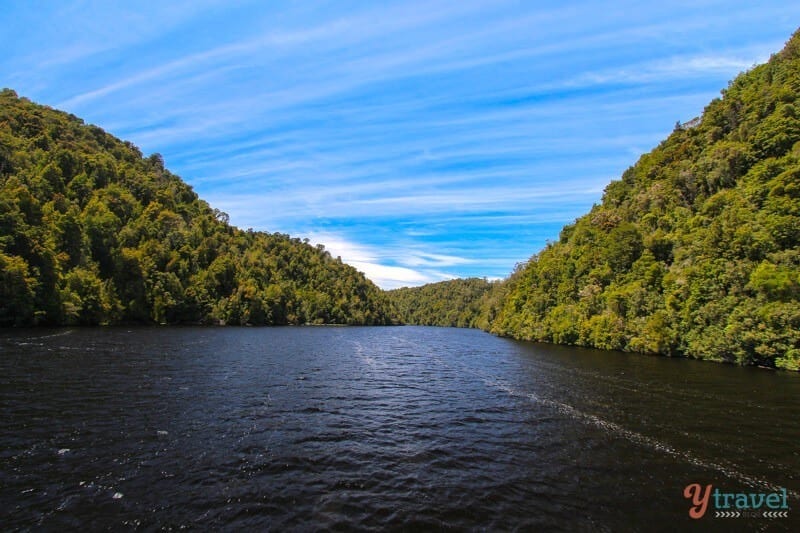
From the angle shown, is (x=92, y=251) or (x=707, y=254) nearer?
(x=707, y=254)

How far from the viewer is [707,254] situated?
68500 mm

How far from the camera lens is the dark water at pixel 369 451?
13711 millimetres

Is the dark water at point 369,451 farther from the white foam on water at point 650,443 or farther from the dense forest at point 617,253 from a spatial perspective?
the dense forest at point 617,253

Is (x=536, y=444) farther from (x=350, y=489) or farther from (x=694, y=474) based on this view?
(x=350, y=489)
